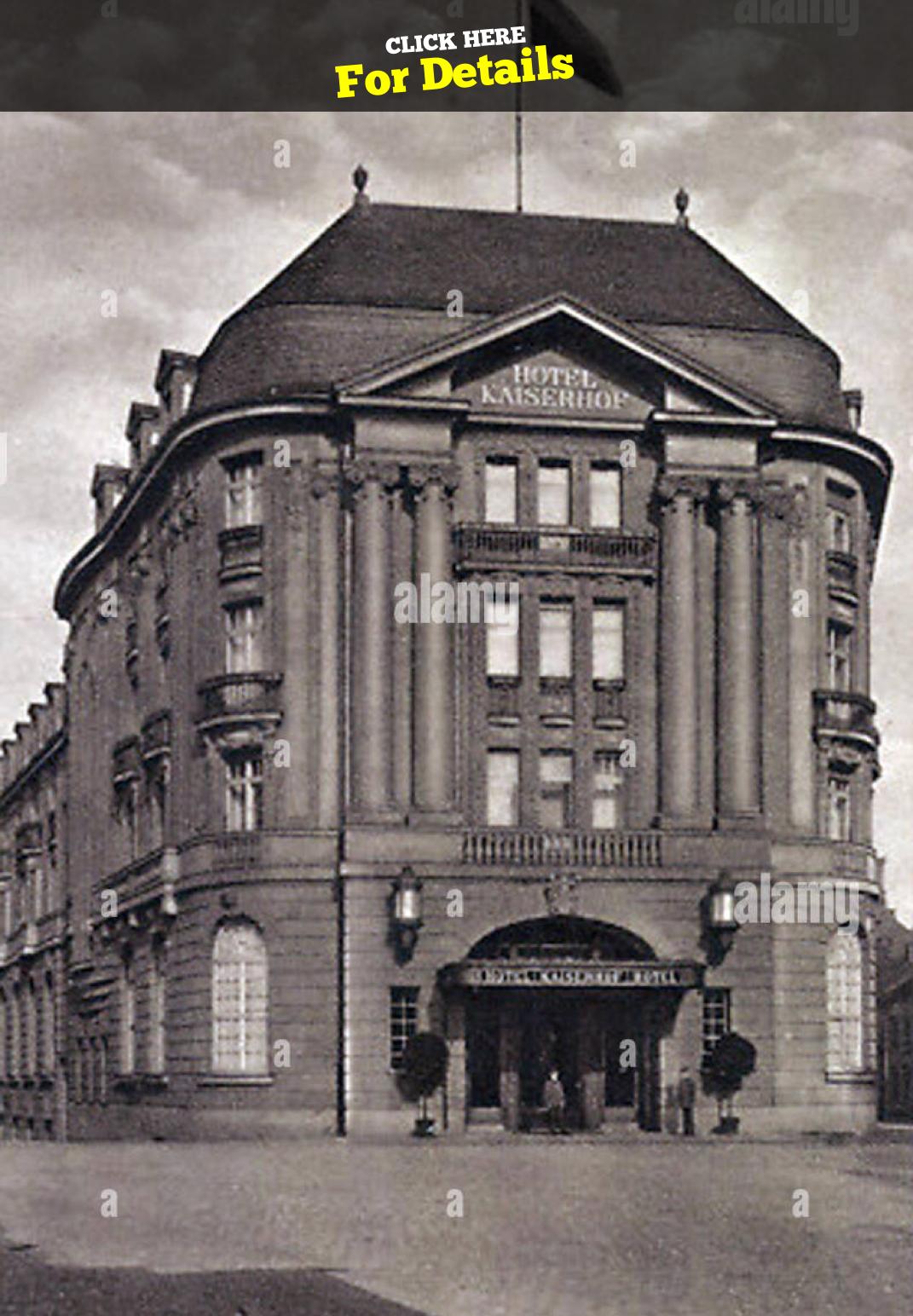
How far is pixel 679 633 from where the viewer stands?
48.5 meters

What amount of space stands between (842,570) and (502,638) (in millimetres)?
7644

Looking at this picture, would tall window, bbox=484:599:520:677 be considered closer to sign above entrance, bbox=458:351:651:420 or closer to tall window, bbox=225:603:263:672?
sign above entrance, bbox=458:351:651:420

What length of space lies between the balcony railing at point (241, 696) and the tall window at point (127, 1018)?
9394mm

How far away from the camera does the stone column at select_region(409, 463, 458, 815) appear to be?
47.3 meters

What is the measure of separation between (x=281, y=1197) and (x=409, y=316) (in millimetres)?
25930

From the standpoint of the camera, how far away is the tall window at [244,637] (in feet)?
160

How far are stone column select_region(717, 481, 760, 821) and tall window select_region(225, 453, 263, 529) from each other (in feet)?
31.1

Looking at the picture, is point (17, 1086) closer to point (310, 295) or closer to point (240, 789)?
point (240, 789)

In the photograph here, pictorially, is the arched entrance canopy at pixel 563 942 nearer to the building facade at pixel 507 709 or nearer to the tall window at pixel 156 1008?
the building facade at pixel 507 709

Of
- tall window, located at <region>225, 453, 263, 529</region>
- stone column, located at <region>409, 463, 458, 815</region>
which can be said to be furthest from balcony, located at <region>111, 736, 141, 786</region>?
stone column, located at <region>409, 463, 458, 815</region>

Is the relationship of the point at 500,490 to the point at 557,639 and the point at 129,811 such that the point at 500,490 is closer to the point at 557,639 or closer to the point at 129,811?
the point at 557,639

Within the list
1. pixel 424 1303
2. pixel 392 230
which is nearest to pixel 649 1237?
pixel 424 1303

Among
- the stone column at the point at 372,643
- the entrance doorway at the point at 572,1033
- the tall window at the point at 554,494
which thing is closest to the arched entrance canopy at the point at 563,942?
the entrance doorway at the point at 572,1033

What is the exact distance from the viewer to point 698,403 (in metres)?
48.8
